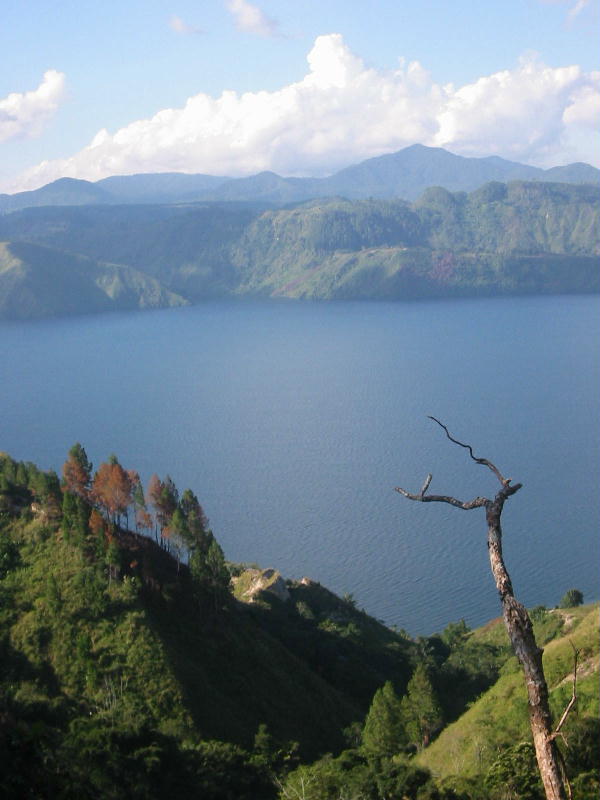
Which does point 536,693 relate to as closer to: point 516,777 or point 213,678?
point 516,777

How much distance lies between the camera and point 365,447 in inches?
3976

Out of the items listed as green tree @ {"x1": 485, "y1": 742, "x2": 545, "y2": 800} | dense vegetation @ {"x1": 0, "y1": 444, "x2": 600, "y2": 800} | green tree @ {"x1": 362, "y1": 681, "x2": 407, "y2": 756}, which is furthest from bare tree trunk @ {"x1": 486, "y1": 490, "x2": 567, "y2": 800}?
green tree @ {"x1": 362, "y1": 681, "x2": 407, "y2": 756}

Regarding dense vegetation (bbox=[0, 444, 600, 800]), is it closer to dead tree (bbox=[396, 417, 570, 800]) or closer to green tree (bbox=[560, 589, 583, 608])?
green tree (bbox=[560, 589, 583, 608])

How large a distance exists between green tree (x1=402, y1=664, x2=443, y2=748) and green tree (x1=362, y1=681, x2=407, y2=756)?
955 mm

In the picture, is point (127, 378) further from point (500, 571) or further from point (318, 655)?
point (500, 571)

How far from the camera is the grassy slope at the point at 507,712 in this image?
24.3 meters

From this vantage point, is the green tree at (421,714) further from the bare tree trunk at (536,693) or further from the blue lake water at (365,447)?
the bare tree trunk at (536,693)

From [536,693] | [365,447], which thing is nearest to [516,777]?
[536,693]

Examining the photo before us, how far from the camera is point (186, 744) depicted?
29094 millimetres

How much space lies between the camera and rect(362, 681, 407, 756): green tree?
1310 inches

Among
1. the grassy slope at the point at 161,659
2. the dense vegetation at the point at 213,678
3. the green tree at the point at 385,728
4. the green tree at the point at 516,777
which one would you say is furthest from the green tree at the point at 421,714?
the green tree at the point at 516,777

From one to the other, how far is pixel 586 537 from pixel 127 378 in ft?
347

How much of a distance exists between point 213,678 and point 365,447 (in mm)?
64865

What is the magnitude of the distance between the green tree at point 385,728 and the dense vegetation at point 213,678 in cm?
9
